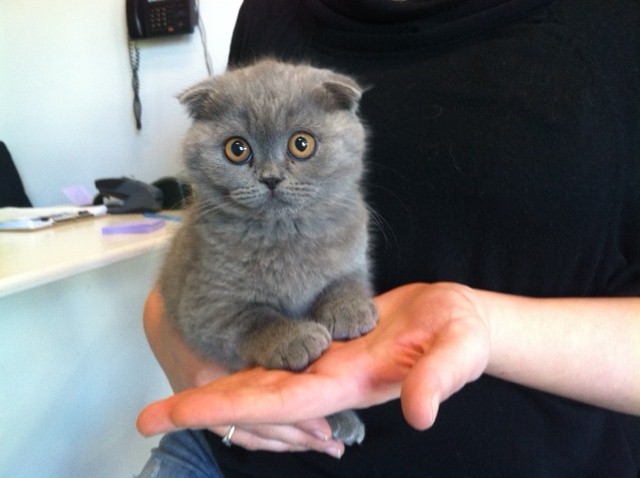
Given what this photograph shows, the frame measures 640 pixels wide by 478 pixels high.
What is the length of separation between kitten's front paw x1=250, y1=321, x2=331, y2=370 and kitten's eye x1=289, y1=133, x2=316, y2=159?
0.26 m

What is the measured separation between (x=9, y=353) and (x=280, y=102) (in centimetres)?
102

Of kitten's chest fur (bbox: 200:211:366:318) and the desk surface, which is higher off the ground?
kitten's chest fur (bbox: 200:211:366:318)

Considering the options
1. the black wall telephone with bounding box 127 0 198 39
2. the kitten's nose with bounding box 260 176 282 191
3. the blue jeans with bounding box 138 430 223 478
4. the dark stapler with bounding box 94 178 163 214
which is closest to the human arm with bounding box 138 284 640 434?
the kitten's nose with bounding box 260 176 282 191

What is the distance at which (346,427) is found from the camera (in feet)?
2.47

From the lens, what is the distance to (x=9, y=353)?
1238mm

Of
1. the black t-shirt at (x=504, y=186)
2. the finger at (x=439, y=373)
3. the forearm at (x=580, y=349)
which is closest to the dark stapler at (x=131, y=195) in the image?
the black t-shirt at (x=504, y=186)

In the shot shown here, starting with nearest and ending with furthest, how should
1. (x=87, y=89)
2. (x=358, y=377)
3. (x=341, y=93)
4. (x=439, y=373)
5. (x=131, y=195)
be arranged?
(x=439, y=373) → (x=358, y=377) → (x=341, y=93) → (x=131, y=195) → (x=87, y=89)

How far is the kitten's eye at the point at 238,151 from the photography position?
28.8 inches

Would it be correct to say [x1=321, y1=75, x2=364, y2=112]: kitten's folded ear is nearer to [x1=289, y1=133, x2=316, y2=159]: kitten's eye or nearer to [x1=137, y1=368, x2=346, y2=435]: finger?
[x1=289, y1=133, x2=316, y2=159]: kitten's eye

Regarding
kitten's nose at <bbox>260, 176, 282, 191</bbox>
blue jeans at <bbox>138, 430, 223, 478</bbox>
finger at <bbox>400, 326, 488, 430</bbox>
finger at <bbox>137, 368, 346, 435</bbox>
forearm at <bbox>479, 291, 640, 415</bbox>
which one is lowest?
blue jeans at <bbox>138, 430, 223, 478</bbox>

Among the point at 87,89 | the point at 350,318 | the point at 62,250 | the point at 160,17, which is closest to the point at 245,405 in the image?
the point at 350,318

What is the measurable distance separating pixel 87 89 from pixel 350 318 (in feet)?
6.54

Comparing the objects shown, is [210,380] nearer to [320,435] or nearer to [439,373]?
[320,435]

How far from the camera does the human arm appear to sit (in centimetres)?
47
